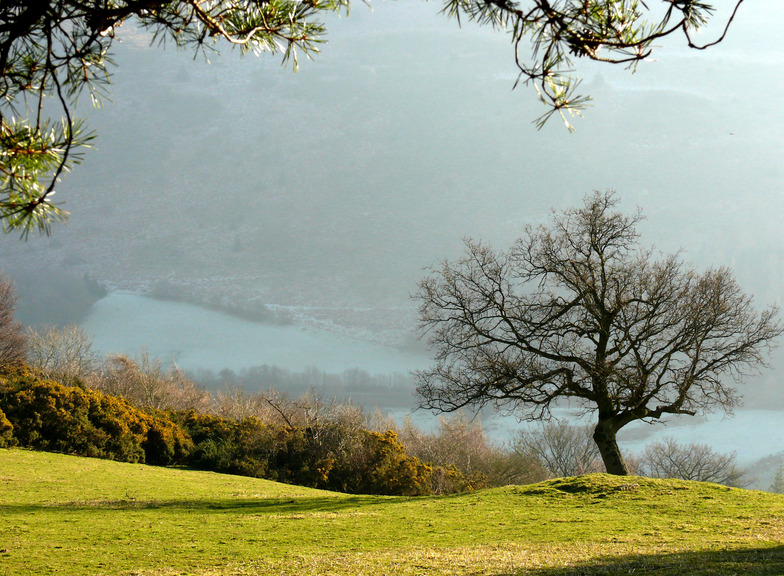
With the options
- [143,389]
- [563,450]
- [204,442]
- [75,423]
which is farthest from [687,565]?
[563,450]

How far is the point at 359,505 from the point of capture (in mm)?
13859

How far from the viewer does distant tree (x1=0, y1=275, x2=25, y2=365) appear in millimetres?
38500

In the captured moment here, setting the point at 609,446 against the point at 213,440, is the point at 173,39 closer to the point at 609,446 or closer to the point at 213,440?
the point at 609,446

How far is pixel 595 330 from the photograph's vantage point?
57.1 ft

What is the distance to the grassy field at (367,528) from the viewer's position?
6719 millimetres

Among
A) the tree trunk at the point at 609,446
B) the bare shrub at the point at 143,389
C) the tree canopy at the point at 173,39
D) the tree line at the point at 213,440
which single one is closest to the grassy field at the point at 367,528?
the tree line at the point at 213,440

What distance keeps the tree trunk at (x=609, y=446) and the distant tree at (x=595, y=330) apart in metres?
0.04

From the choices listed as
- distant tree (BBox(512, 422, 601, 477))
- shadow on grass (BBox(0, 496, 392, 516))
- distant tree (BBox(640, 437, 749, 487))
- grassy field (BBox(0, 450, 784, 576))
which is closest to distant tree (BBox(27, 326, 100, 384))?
grassy field (BBox(0, 450, 784, 576))

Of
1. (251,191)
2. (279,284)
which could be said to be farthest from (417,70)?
(279,284)

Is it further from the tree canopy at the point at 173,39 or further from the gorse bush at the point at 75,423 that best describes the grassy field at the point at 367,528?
the tree canopy at the point at 173,39

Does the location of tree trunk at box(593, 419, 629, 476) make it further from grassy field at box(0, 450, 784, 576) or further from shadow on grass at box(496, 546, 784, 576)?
shadow on grass at box(496, 546, 784, 576)

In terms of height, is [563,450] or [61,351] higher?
[61,351]

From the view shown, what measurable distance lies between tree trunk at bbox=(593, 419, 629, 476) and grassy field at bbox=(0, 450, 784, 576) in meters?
2.43

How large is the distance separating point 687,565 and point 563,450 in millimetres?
44390
